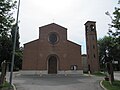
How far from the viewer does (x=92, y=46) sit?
1688 inches

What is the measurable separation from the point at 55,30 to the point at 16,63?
77.4 ft

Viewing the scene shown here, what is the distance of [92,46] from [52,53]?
465 inches

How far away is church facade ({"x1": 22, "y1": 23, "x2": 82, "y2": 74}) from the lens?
3478 cm

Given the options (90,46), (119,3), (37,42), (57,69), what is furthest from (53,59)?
(119,3)

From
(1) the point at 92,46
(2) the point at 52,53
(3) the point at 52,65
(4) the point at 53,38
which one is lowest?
(3) the point at 52,65

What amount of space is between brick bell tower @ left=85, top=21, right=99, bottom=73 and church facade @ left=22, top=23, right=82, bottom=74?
21.5 ft

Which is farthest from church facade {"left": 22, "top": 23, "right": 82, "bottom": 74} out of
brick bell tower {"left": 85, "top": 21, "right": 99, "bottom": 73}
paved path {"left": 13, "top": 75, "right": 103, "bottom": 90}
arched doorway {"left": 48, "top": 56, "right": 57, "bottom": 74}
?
paved path {"left": 13, "top": 75, "right": 103, "bottom": 90}

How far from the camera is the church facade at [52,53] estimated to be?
34.8 m

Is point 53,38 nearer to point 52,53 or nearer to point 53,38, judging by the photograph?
point 53,38

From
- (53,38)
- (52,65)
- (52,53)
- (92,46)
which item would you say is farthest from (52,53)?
(92,46)

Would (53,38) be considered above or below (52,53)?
above

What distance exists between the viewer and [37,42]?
3625 cm

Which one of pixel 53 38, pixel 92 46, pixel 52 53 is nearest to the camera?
pixel 52 53

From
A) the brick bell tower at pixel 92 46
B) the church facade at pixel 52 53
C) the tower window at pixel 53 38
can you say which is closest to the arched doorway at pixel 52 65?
the church facade at pixel 52 53
